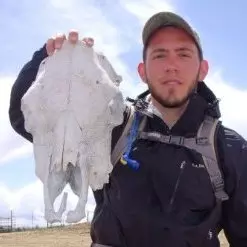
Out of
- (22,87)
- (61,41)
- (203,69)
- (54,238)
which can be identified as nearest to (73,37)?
(61,41)

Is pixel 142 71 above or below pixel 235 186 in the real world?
above

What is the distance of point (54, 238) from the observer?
24125 millimetres

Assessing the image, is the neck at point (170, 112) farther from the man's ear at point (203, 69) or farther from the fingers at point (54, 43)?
the fingers at point (54, 43)

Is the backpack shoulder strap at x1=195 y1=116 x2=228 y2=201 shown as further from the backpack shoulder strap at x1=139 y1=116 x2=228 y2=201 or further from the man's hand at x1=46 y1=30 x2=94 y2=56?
the man's hand at x1=46 y1=30 x2=94 y2=56

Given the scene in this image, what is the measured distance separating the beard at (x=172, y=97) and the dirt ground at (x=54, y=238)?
56.0 ft

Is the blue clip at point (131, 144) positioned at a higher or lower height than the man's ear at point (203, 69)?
lower

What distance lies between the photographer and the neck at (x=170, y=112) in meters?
3.20

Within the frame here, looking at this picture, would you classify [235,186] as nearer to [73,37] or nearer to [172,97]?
[172,97]

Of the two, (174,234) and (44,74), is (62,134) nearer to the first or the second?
(44,74)

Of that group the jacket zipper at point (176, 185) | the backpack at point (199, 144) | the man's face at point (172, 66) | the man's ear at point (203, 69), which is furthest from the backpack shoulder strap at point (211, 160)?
the man's ear at point (203, 69)

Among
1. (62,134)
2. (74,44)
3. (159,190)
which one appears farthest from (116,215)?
(74,44)

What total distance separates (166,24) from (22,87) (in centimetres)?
80

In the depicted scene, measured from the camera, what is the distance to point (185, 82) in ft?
10.0


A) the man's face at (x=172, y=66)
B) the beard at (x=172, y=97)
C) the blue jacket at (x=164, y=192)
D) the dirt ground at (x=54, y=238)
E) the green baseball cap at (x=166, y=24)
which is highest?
the green baseball cap at (x=166, y=24)
